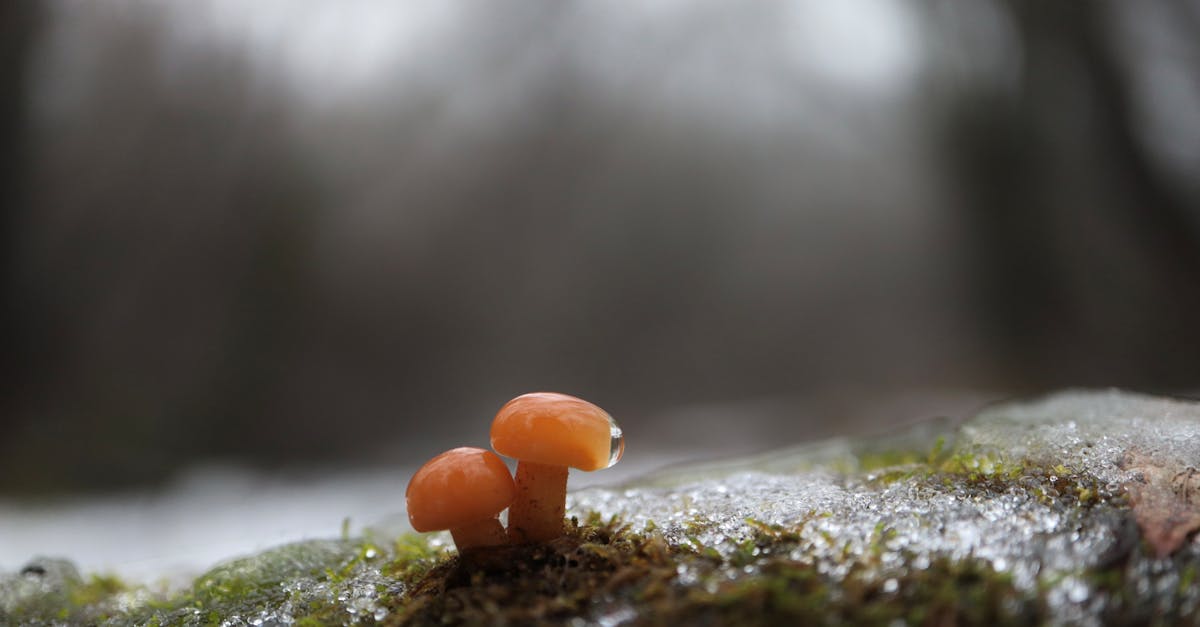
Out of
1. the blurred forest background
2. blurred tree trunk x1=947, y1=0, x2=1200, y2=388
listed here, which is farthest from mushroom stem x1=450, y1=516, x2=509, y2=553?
blurred tree trunk x1=947, y1=0, x2=1200, y2=388

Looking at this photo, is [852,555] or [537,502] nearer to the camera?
[852,555]

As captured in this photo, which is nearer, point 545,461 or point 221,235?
point 545,461

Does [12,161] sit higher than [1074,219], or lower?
higher

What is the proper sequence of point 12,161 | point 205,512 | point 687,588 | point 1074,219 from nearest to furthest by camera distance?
point 687,588 < point 205,512 < point 12,161 < point 1074,219

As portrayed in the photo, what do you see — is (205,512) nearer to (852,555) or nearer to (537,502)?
(537,502)

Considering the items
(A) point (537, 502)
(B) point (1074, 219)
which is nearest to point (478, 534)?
(A) point (537, 502)

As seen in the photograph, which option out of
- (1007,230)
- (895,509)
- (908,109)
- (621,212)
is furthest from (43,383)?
(1007,230)

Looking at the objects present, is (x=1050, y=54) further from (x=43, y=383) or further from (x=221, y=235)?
(x=43, y=383)
